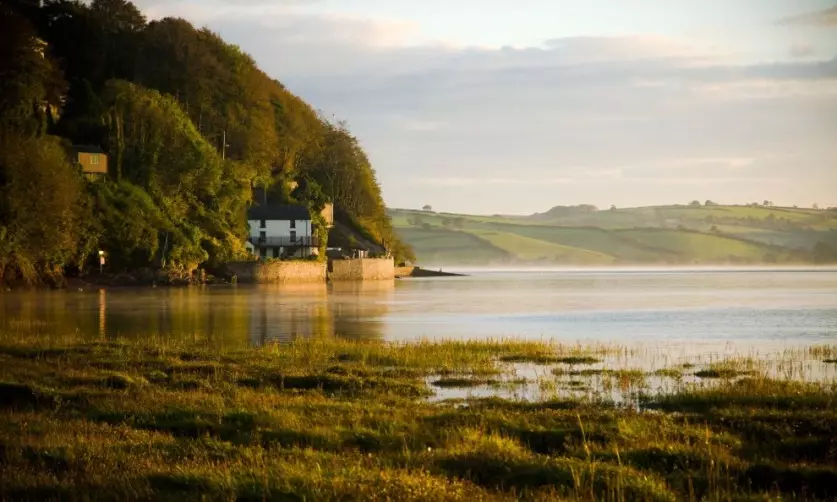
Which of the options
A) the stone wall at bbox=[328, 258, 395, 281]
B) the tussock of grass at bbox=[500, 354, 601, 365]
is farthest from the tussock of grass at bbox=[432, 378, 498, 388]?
the stone wall at bbox=[328, 258, 395, 281]

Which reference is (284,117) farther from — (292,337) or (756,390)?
(756,390)

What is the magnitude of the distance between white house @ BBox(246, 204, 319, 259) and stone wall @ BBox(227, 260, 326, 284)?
4.51 m

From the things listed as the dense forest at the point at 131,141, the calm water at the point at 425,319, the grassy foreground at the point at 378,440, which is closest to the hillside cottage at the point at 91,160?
the dense forest at the point at 131,141

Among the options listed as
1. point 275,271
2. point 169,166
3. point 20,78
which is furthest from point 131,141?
point 275,271

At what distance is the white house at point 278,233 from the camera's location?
140 meters

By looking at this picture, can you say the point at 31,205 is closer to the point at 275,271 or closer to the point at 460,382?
the point at 275,271

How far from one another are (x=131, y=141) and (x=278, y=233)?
102 ft

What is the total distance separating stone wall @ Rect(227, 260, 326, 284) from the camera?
122 m

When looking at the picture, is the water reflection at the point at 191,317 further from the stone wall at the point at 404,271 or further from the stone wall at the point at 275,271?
the stone wall at the point at 404,271

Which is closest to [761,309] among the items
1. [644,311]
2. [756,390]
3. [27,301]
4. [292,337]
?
[644,311]

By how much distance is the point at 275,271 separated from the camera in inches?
4970

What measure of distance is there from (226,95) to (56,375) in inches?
4816

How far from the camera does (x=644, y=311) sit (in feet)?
226

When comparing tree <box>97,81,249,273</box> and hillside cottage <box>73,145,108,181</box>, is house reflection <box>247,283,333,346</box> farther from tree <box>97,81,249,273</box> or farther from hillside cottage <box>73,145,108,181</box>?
hillside cottage <box>73,145,108,181</box>
